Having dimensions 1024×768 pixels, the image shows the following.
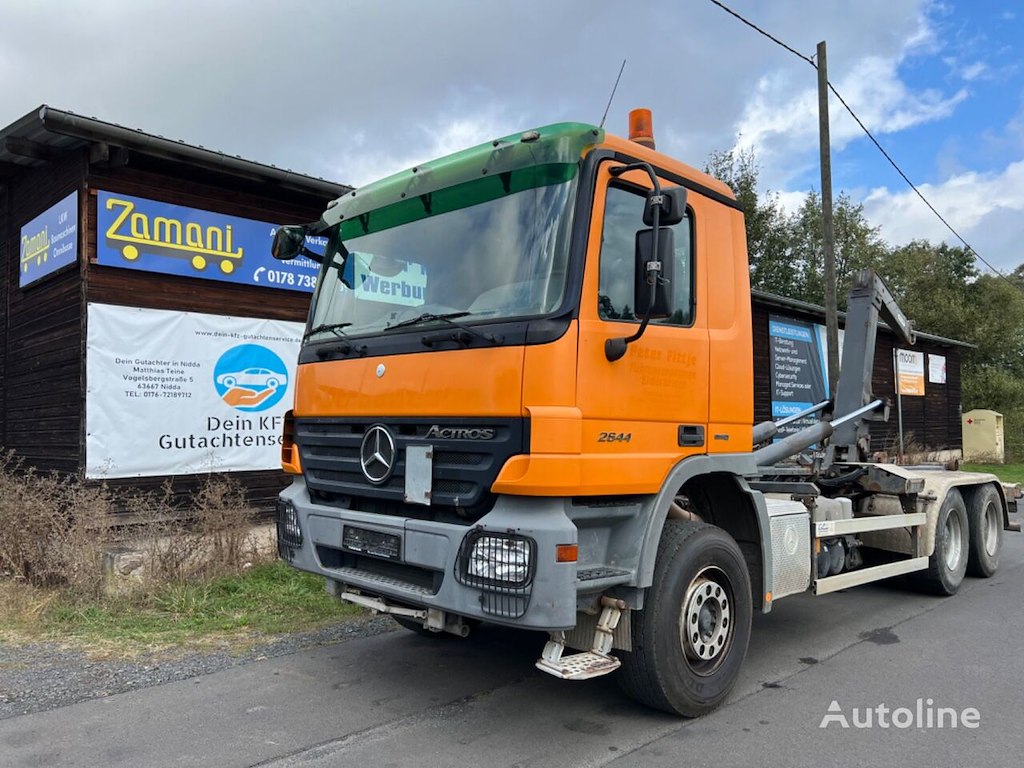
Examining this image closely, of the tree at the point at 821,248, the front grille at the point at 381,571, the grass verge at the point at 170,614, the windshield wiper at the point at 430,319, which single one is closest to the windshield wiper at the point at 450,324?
the windshield wiper at the point at 430,319

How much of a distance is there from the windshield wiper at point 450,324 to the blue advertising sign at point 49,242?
4950mm

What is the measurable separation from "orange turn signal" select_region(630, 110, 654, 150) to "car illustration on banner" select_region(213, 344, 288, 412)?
17.5 feet

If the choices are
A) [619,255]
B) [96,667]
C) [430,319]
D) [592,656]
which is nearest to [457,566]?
[592,656]

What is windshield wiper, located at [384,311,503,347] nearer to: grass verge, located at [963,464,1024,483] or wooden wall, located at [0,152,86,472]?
wooden wall, located at [0,152,86,472]

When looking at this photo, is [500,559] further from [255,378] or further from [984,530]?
[984,530]

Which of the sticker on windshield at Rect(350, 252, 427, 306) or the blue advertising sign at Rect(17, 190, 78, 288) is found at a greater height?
the blue advertising sign at Rect(17, 190, 78, 288)

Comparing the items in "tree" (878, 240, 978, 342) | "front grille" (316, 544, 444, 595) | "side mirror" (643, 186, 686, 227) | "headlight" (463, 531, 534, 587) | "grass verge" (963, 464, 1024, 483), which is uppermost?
"tree" (878, 240, 978, 342)

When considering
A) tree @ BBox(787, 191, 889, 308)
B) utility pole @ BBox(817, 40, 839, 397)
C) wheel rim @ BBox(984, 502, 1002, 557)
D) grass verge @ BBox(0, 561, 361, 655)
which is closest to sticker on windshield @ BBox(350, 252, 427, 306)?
grass verge @ BBox(0, 561, 361, 655)

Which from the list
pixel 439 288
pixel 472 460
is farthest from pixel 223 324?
pixel 472 460

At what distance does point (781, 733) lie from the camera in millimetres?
3936

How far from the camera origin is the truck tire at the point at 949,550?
6.96m

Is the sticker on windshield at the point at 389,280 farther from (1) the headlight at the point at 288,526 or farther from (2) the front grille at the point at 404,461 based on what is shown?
(1) the headlight at the point at 288,526

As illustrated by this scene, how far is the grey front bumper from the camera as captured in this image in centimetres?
341

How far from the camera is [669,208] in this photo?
3.64 metres
